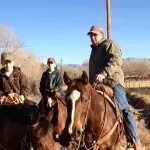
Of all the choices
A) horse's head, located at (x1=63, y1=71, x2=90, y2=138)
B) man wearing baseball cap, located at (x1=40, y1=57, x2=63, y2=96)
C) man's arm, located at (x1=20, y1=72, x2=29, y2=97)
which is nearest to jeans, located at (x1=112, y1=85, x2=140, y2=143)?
horse's head, located at (x1=63, y1=71, x2=90, y2=138)

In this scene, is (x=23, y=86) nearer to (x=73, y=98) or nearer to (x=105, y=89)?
(x=105, y=89)

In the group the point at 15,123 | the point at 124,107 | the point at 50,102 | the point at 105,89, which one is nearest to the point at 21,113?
the point at 15,123

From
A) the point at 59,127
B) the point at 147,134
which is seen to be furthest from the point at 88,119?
the point at 147,134

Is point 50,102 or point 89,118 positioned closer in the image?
point 89,118

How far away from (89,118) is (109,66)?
1.24 meters

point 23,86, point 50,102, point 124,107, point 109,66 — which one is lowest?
point 50,102

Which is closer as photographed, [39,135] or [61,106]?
[39,135]

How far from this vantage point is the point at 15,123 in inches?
283

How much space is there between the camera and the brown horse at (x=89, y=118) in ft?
21.2

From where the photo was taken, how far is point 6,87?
9.02 metres

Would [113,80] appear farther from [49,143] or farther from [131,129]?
[49,143]

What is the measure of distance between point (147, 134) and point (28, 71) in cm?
4041

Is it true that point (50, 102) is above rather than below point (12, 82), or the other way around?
below

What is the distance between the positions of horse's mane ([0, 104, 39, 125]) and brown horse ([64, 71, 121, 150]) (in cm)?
55
